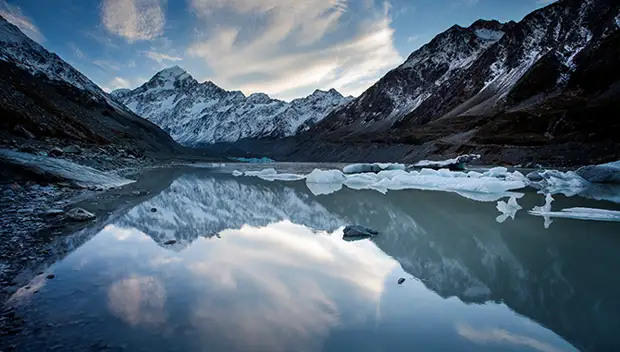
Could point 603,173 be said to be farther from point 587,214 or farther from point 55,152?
point 55,152

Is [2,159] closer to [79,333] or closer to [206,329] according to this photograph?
[79,333]

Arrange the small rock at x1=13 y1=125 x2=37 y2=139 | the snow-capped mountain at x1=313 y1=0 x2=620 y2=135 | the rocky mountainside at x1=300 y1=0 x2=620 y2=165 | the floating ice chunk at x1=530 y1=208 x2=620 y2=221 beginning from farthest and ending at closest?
the snow-capped mountain at x1=313 y1=0 x2=620 y2=135
the rocky mountainside at x1=300 y1=0 x2=620 y2=165
the small rock at x1=13 y1=125 x2=37 y2=139
the floating ice chunk at x1=530 y1=208 x2=620 y2=221

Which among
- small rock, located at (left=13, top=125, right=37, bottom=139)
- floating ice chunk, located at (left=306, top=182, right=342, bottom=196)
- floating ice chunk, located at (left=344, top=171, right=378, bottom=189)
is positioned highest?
small rock, located at (left=13, top=125, right=37, bottom=139)

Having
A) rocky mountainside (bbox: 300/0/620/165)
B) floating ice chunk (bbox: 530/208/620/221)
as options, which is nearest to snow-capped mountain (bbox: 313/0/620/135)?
rocky mountainside (bbox: 300/0/620/165)

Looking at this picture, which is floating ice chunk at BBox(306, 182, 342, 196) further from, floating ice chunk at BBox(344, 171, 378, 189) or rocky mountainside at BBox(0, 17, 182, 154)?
rocky mountainside at BBox(0, 17, 182, 154)

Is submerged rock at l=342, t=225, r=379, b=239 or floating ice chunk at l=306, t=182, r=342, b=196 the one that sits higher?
submerged rock at l=342, t=225, r=379, b=239

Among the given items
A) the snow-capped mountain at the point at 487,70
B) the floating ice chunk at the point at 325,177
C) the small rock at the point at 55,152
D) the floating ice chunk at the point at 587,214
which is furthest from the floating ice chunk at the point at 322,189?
the snow-capped mountain at the point at 487,70

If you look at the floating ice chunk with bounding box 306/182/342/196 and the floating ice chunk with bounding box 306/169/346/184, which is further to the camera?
the floating ice chunk with bounding box 306/169/346/184
